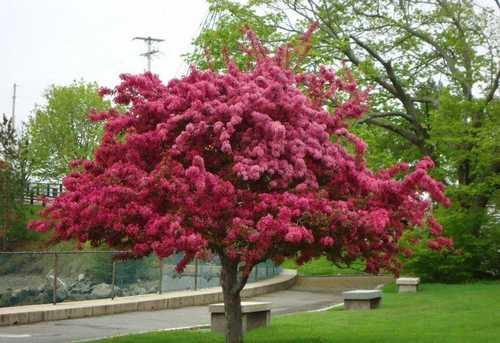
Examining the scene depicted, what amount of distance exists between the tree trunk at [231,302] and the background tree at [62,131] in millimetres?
48495

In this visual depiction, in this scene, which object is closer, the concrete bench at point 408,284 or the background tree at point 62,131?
the concrete bench at point 408,284

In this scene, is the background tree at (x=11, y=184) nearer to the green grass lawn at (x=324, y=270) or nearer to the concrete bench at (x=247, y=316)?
the green grass lawn at (x=324, y=270)

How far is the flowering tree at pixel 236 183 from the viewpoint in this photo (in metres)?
9.84

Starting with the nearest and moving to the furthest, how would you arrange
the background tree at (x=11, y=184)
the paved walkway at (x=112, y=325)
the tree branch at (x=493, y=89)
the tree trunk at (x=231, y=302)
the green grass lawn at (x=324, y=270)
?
→ the tree trunk at (x=231, y=302) → the paved walkway at (x=112, y=325) → the tree branch at (x=493, y=89) → the green grass lawn at (x=324, y=270) → the background tree at (x=11, y=184)

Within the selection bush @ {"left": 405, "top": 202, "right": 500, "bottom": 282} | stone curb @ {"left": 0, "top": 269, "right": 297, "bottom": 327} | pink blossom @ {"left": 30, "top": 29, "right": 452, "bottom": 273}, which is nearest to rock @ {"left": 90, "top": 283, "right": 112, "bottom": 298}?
stone curb @ {"left": 0, "top": 269, "right": 297, "bottom": 327}

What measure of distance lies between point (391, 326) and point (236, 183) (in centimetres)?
572

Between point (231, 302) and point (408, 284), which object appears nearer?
point (231, 302)

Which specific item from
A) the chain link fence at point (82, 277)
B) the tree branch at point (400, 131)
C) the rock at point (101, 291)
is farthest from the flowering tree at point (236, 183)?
the tree branch at point (400, 131)

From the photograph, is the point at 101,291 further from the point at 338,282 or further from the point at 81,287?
the point at 338,282

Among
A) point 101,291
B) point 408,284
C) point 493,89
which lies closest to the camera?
point 101,291

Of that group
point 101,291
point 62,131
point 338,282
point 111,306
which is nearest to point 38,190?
point 62,131

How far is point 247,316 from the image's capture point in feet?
48.7

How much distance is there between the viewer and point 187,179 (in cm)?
992

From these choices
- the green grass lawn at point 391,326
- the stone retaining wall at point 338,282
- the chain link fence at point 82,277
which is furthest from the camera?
the stone retaining wall at point 338,282
